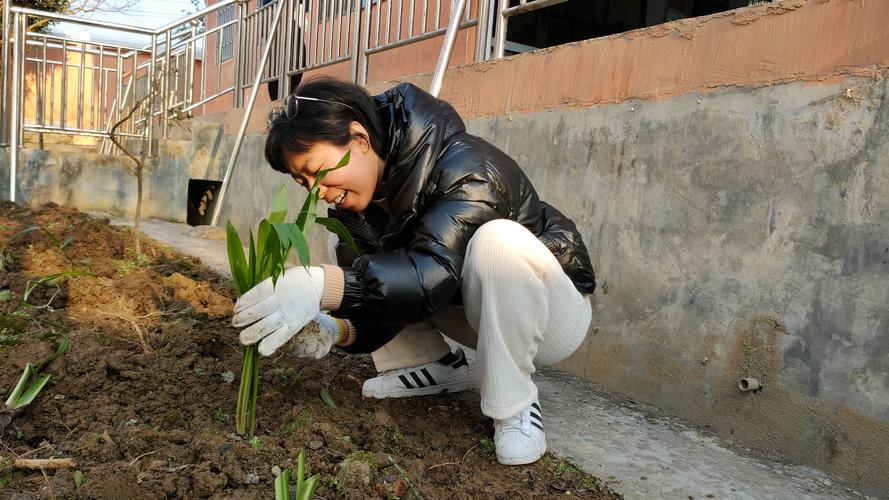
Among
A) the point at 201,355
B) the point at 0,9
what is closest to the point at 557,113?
the point at 201,355

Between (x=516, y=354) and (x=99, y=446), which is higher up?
(x=516, y=354)

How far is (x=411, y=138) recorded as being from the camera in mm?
1635

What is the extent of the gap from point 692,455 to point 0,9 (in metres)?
9.78

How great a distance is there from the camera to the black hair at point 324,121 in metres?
1.59

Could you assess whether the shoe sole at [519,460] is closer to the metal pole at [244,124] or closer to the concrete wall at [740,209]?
the concrete wall at [740,209]

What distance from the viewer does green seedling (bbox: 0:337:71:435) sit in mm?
1541

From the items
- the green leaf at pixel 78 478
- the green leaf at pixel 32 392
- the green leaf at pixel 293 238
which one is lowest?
the green leaf at pixel 78 478

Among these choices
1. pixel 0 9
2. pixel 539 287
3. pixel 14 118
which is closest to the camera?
pixel 539 287

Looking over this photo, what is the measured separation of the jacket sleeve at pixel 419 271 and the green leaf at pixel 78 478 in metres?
0.59

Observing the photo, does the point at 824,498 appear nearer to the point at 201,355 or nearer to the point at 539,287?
the point at 539,287

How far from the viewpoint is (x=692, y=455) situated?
67.7 inches

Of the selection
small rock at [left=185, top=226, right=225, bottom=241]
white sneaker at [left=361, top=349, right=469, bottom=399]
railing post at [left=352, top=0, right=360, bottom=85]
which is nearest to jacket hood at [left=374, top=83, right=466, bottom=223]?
white sneaker at [left=361, top=349, right=469, bottom=399]

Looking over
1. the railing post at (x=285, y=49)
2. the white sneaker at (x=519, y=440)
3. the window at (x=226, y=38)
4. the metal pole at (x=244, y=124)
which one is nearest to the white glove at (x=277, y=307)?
the white sneaker at (x=519, y=440)

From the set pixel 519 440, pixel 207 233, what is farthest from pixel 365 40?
pixel 519 440
